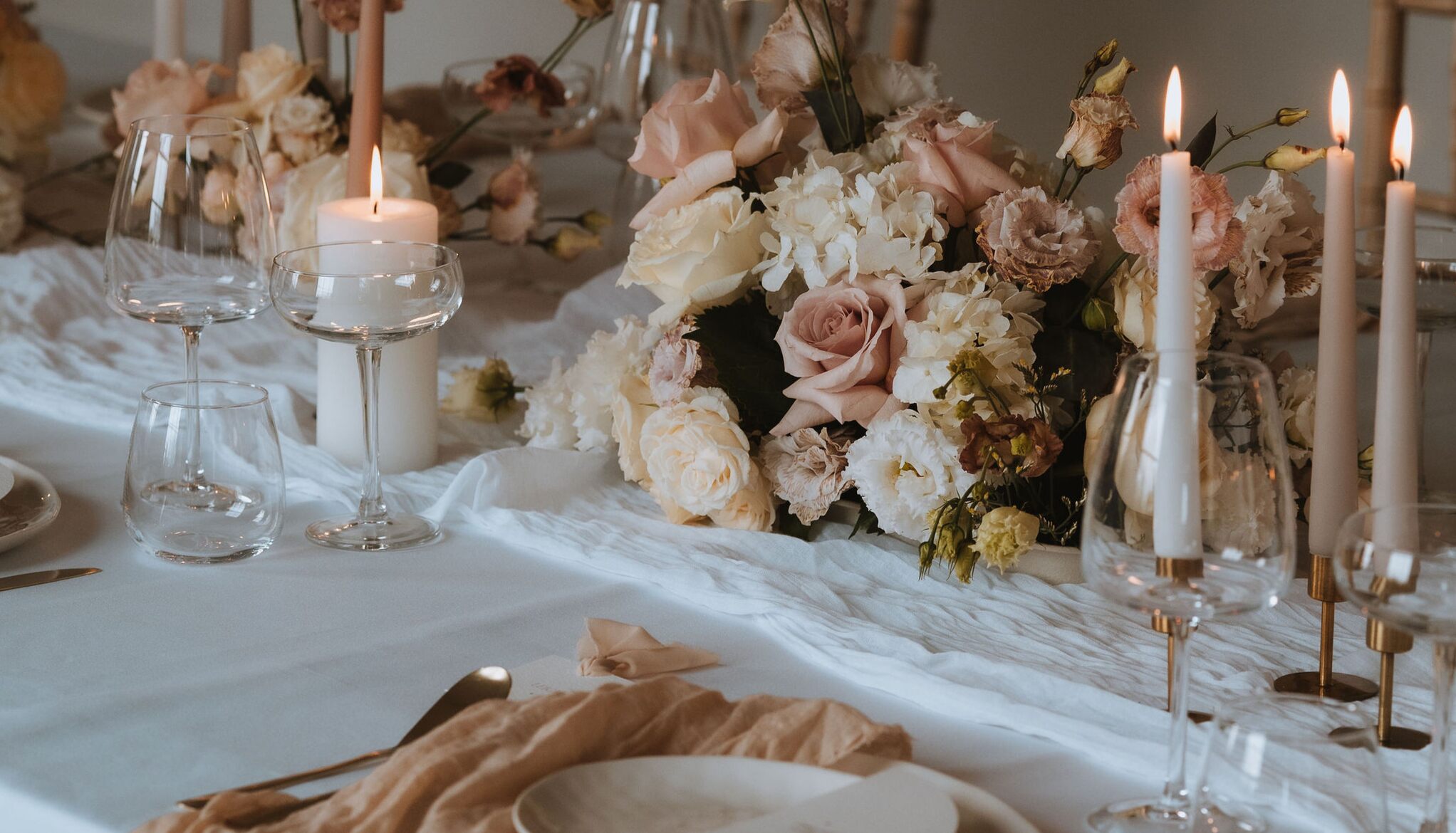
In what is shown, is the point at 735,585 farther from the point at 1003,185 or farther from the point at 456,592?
the point at 1003,185

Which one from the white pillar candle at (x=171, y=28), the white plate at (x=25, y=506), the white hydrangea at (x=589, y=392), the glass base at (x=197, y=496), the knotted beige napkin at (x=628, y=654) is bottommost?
the knotted beige napkin at (x=628, y=654)

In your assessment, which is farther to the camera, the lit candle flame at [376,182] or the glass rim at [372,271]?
the lit candle flame at [376,182]

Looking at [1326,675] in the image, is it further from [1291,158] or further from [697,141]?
[697,141]

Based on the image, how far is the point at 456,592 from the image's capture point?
36.4 inches

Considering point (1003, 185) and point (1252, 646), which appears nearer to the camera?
point (1252, 646)

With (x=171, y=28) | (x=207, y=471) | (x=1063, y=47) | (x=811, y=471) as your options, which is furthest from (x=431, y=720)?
(x=1063, y=47)

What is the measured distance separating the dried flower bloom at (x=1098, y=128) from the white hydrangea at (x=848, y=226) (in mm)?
106

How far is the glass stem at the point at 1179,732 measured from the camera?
60 centimetres

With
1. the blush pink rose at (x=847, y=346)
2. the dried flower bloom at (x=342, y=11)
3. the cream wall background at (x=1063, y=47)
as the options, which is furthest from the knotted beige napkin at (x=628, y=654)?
the cream wall background at (x=1063, y=47)

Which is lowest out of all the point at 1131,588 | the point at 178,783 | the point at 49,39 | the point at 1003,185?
the point at 178,783

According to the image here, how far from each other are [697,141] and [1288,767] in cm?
67

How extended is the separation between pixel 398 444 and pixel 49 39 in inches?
49.8

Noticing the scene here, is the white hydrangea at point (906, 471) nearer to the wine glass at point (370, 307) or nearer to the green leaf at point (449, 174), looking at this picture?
the wine glass at point (370, 307)

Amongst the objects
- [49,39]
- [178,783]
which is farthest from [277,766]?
[49,39]
